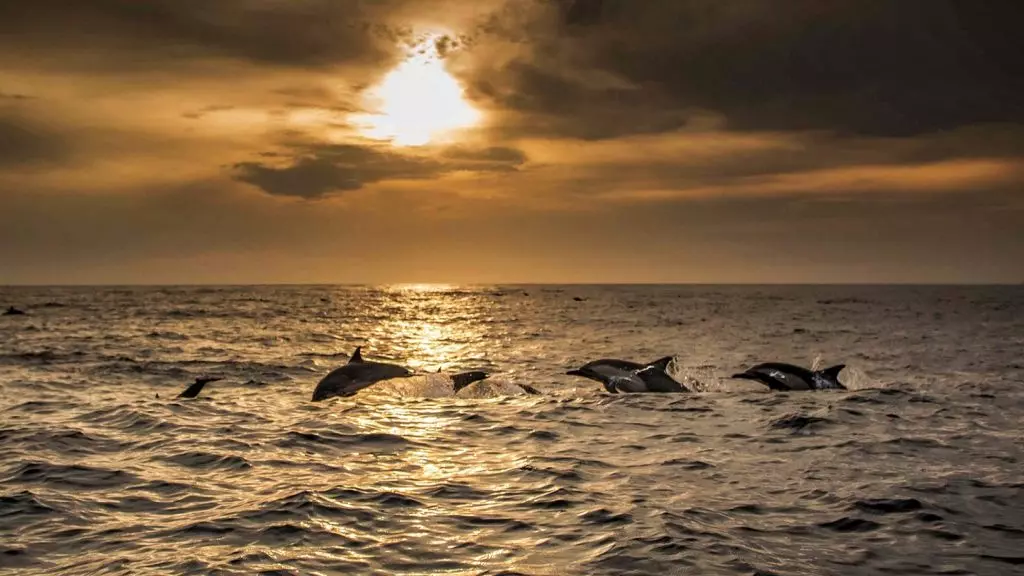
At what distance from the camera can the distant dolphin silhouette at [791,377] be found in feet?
71.1

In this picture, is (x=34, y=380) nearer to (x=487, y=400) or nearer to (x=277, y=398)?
(x=277, y=398)

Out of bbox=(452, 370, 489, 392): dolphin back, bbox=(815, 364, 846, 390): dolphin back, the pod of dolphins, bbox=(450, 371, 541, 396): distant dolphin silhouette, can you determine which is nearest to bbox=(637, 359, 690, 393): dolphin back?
the pod of dolphins

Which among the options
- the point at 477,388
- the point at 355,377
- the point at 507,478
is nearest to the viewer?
the point at 507,478

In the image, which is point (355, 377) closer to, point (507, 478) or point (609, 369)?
point (609, 369)

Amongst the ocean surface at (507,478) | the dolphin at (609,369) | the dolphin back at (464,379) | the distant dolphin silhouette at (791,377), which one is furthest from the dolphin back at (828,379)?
the dolphin back at (464,379)

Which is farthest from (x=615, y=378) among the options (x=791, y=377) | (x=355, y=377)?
(x=355, y=377)

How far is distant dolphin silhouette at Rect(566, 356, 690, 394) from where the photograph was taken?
21.2 meters

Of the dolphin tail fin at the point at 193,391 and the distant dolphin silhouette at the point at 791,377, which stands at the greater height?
the distant dolphin silhouette at the point at 791,377

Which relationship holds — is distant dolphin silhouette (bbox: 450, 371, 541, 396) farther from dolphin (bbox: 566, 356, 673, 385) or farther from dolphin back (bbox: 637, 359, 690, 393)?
dolphin back (bbox: 637, 359, 690, 393)

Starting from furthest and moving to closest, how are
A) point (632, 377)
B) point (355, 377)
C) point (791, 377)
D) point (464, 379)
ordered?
point (791, 377) → point (632, 377) → point (464, 379) → point (355, 377)

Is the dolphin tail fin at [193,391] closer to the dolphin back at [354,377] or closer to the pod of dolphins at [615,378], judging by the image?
the pod of dolphins at [615,378]

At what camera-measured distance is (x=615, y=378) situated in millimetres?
21469

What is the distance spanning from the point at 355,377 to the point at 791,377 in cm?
1120

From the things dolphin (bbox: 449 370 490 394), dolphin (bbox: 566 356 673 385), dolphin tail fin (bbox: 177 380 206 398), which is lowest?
dolphin tail fin (bbox: 177 380 206 398)
